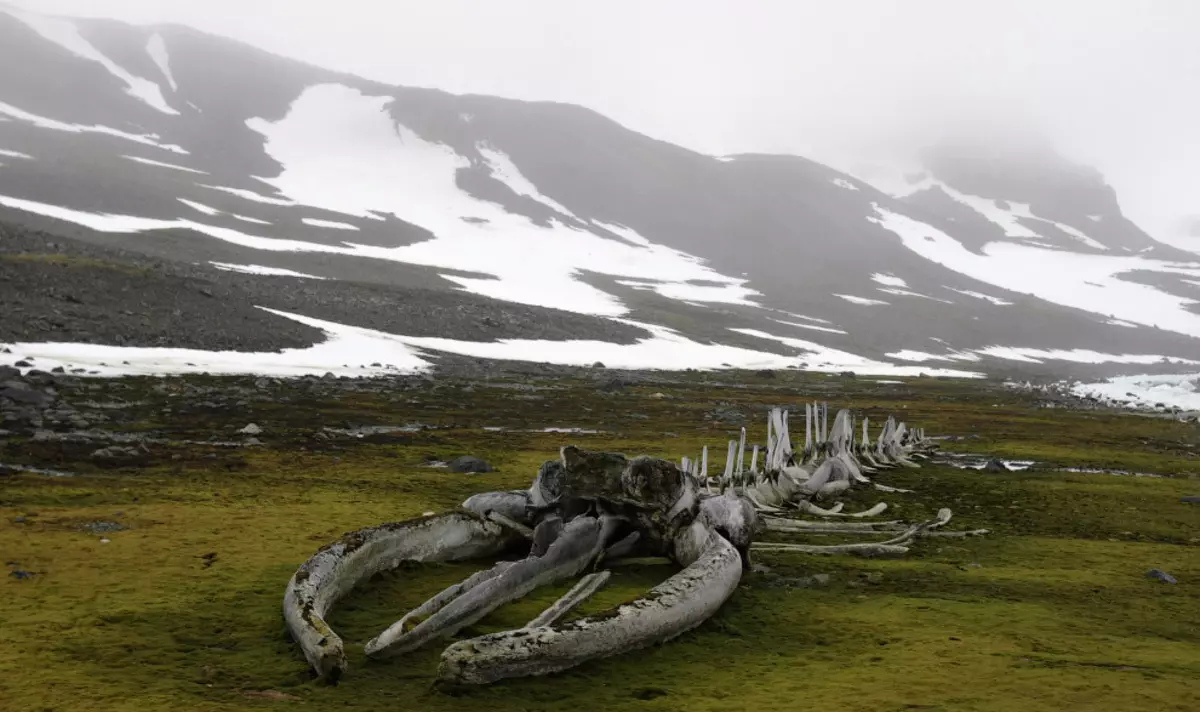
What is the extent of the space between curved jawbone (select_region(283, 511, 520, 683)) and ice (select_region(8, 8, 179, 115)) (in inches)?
6025

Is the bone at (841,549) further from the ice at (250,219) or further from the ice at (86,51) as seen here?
the ice at (86,51)

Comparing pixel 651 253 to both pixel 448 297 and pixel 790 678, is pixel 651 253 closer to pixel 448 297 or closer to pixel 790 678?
pixel 448 297

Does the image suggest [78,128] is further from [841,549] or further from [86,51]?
[841,549]

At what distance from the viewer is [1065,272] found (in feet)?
554

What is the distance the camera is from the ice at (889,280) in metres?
140

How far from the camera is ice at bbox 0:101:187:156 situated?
117 metres

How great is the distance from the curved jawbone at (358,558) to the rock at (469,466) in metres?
6.88

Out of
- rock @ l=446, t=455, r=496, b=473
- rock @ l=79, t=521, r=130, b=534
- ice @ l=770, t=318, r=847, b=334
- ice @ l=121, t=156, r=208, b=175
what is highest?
ice @ l=121, t=156, r=208, b=175

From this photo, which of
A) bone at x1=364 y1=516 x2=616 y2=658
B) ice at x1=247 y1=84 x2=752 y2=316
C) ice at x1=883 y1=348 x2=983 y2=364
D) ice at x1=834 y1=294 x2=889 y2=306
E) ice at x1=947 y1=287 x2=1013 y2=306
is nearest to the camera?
bone at x1=364 y1=516 x2=616 y2=658

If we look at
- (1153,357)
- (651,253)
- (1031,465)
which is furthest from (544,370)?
(1153,357)

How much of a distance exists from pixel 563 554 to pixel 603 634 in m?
1.53

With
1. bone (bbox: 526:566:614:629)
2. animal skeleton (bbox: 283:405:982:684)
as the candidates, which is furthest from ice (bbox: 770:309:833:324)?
bone (bbox: 526:566:614:629)

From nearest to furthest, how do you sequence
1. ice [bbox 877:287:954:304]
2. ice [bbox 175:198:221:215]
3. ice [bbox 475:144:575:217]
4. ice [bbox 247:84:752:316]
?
1. ice [bbox 175:198:221:215]
2. ice [bbox 247:84:752:316]
3. ice [bbox 877:287:954:304]
4. ice [bbox 475:144:575:217]

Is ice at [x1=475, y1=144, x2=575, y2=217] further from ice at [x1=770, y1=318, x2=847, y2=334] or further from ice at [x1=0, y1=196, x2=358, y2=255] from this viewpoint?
ice at [x1=0, y1=196, x2=358, y2=255]
